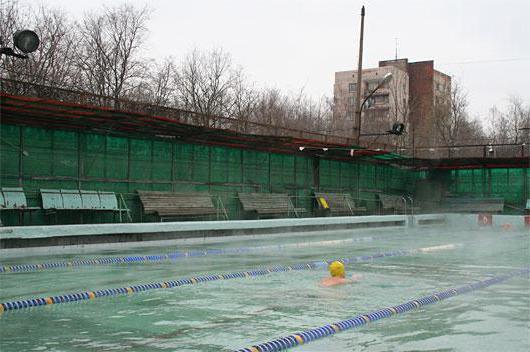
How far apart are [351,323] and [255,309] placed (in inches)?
53.5

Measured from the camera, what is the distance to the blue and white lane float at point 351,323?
5398 mm

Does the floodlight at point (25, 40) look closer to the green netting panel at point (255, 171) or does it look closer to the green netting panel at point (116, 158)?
the green netting panel at point (116, 158)

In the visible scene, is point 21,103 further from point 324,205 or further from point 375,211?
point 375,211

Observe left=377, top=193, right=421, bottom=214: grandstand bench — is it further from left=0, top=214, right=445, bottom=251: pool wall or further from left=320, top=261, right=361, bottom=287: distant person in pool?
left=320, top=261, right=361, bottom=287: distant person in pool

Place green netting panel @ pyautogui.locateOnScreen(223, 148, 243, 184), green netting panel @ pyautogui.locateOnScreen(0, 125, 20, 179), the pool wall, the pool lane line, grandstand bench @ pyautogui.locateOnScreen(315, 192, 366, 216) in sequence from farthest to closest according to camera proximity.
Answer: grandstand bench @ pyautogui.locateOnScreen(315, 192, 366, 216)
green netting panel @ pyautogui.locateOnScreen(223, 148, 243, 184)
green netting panel @ pyautogui.locateOnScreen(0, 125, 20, 179)
the pool wall
the pool lane line

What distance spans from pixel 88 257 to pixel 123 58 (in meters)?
22.6

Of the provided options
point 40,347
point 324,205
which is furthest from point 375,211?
point 40,347

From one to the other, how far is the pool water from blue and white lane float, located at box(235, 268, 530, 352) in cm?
12

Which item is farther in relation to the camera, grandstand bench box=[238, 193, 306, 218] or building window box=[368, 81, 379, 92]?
building window box=[368, 81, 379, 92]

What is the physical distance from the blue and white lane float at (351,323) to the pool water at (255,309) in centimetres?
12

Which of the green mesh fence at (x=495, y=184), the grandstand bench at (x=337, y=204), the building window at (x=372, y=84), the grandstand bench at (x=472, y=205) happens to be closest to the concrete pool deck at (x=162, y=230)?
the grandstand bench at (x=337, y=204)

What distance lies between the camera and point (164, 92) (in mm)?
37781

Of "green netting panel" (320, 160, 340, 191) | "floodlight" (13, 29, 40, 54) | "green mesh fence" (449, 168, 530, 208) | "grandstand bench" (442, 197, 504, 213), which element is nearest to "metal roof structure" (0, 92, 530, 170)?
"green netting panel" (320, 160, 340, 191)

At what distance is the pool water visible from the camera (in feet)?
18.5
